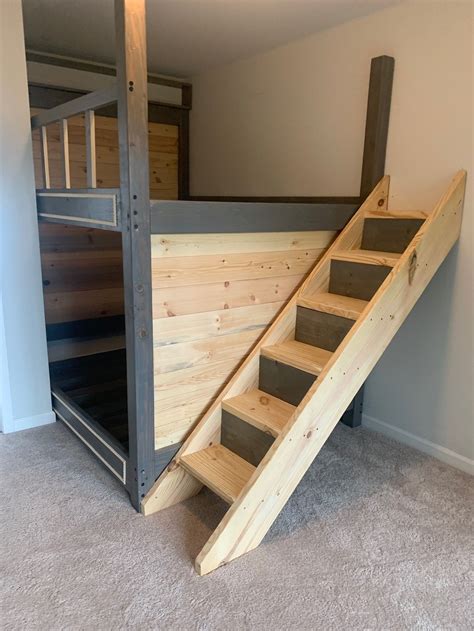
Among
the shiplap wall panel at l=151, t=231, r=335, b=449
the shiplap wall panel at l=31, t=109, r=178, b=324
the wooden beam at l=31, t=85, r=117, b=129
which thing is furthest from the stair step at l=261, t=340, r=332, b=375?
the shiplap wall panel at l=31, t=109, r=178, b=324

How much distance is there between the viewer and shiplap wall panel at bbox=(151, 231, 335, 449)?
184cm

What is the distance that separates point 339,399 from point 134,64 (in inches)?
52.9

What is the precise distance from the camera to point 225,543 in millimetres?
1629

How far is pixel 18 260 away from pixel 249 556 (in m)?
1.73

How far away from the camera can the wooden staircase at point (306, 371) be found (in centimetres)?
169

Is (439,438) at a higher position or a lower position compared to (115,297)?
lower

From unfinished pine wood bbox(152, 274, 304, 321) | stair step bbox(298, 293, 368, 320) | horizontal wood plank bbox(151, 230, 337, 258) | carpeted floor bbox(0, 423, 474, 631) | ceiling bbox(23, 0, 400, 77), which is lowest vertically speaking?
carpeted floor bbox(0, 423, 474, 631)

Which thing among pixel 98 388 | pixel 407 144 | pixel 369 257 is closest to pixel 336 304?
pixel 369 257

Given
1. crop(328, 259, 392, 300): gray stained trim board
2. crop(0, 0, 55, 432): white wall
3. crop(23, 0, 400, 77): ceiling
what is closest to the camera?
crop(328, 259, 392, 300): gray stained trim board

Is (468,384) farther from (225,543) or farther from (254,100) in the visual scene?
(254,100)

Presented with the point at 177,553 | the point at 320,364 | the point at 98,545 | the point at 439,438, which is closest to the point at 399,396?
the point at 439,438

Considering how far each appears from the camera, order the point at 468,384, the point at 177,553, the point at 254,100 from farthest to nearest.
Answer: the point at 254,100
the point at 468,384
the point at 177,553

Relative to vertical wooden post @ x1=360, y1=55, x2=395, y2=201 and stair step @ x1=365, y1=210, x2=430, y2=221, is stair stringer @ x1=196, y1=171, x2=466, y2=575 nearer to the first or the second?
stair step @ x1=365, y1=210, x2=430, y2=221

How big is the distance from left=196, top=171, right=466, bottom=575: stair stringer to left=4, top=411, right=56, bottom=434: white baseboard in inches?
54.3
